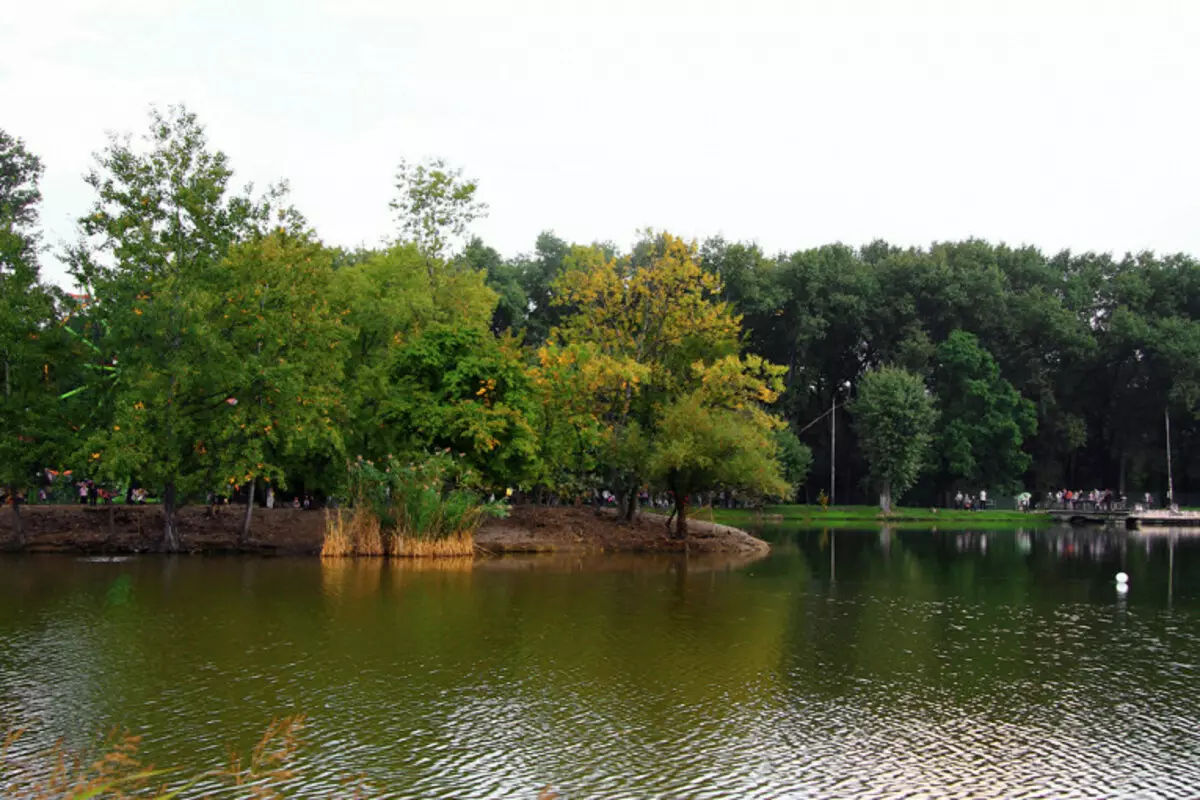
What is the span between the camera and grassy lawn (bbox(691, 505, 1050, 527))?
69.8m

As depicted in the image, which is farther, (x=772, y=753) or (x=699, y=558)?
(x=699, y=558)

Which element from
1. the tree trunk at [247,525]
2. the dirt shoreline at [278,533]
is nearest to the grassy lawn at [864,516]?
the dirt shoreline at [278,533]

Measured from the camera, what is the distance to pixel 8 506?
40.8m

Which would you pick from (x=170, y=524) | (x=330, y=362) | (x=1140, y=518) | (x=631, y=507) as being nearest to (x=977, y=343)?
(x=1140, y=518)

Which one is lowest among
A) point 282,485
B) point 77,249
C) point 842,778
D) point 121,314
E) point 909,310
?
point 842,778

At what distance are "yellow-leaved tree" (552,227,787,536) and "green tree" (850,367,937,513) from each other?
25.4m

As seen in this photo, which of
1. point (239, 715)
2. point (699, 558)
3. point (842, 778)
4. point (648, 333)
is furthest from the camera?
point (648, 333)

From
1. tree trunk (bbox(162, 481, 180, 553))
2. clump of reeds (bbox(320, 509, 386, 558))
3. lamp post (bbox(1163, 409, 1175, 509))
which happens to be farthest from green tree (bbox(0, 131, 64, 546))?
lamp post (bbox(1163, 409, 1175, 509))

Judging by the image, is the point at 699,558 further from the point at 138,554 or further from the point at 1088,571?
the point at 138,554

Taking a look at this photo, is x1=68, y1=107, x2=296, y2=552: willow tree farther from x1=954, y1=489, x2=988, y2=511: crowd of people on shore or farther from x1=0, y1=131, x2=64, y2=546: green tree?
x1=954, y1=489, x2=988, y2=511: crowd of people on shore

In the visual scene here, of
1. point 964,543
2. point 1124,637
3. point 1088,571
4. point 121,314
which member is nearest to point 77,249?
point 121,314

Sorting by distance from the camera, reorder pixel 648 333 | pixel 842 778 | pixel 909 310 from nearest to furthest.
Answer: pixel 842 778 < pixel 648 333 < pixel 909 310

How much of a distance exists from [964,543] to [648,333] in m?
18.3

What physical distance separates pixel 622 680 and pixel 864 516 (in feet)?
189
